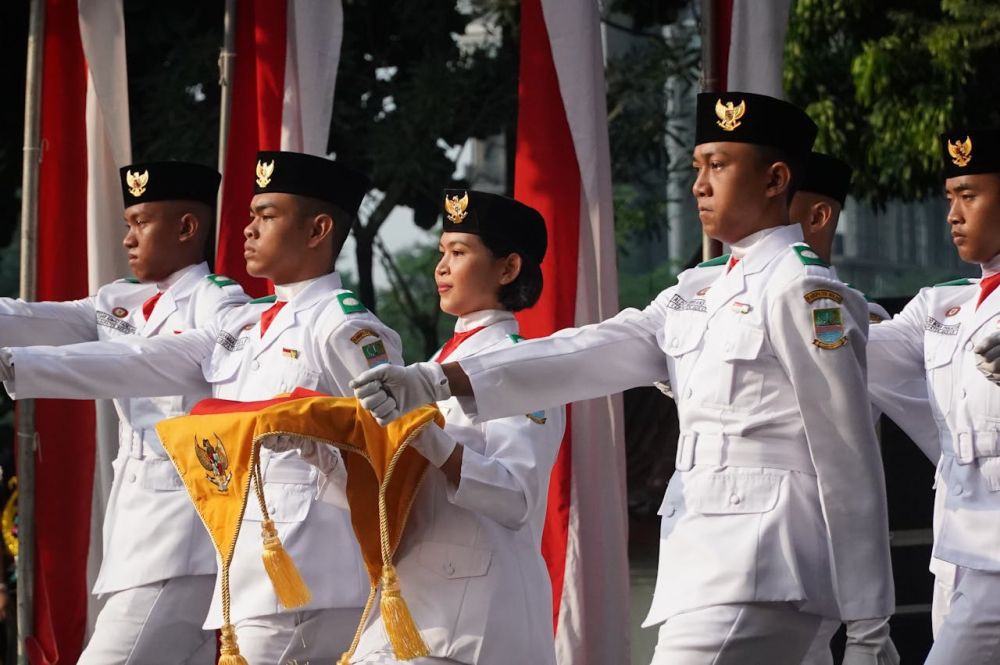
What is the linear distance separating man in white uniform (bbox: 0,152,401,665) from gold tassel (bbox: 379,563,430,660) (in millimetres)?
431

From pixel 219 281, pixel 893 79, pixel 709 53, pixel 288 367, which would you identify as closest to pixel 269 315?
pixel 288 367

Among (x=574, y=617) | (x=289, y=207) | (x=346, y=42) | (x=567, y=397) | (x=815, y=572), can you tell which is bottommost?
(x=574, y=617)

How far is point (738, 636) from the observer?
3.44 m

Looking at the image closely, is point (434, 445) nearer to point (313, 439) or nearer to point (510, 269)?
point (313, 439)

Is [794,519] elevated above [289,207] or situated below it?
below

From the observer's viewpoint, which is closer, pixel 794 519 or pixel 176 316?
pixel 794 519

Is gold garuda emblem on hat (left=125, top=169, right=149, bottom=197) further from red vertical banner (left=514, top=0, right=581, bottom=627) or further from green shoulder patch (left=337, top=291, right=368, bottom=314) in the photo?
green shoulder patch (left=337, top=291, right=368, bottom=314)

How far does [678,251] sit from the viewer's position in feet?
49.5

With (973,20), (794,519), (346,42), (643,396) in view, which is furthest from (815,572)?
(346,42)

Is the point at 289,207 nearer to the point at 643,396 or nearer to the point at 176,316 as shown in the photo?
the point at 176,316

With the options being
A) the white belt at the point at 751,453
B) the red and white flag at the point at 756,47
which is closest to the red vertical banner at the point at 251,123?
the red and white flag at the point at 756,47

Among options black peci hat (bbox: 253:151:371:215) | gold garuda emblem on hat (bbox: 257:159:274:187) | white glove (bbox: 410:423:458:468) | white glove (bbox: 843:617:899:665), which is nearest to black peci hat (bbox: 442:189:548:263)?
black peci hat (bbox: 253:151:371:215)

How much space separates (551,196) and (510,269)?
4.08 ft

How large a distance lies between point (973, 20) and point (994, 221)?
17.4 ft
